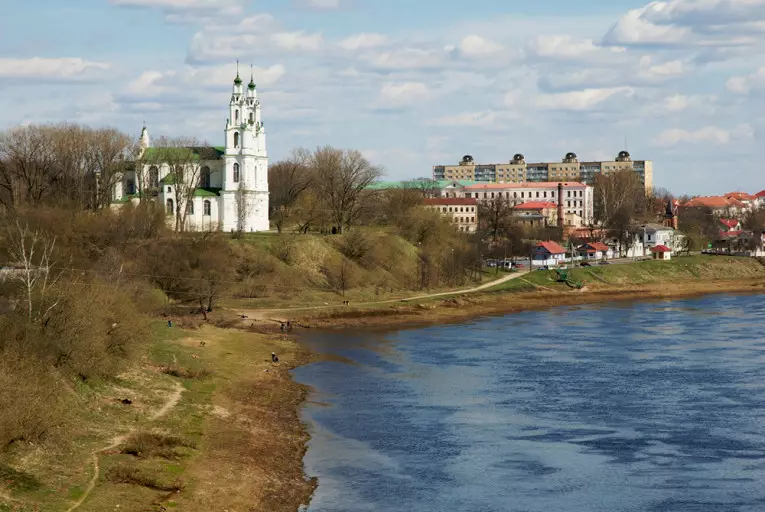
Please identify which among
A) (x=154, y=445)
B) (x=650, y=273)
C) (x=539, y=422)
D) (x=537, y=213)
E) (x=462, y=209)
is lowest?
(x=539, y=422)

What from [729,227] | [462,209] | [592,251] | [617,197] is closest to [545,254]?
[592,251]

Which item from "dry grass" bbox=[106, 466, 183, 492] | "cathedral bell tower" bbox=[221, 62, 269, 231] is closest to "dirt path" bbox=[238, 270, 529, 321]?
"cathedral bell tower" bbox=[221, 62, 269, 231]

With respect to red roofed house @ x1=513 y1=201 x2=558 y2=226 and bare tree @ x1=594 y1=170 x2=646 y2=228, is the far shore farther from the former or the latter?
bare tree @ x1=594 y1=170 x2=646 y2=228

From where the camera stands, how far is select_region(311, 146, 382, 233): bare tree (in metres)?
117

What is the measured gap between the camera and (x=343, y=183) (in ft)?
393

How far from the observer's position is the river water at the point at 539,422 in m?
35.0

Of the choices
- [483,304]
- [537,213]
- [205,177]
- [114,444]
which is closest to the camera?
[114,444]

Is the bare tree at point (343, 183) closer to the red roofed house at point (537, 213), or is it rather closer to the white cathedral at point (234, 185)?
the white cathedral at point (234, 185)

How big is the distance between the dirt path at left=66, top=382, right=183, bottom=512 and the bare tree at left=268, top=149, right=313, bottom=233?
58.3 metres

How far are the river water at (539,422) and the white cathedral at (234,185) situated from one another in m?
34.8

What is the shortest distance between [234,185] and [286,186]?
27.2 m

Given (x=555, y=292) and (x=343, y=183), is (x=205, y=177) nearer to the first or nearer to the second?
(x=343, y=183)

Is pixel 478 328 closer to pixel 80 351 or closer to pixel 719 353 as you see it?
pixel 719 353

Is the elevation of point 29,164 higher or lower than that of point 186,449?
higher
